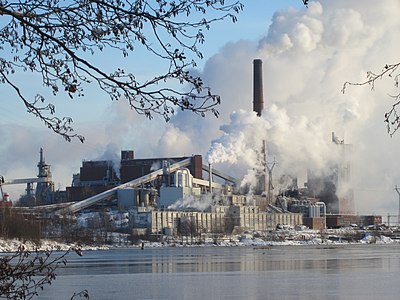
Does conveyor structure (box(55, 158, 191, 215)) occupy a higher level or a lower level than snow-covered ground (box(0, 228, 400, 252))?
higher

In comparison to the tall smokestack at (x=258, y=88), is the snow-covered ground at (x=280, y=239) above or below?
below

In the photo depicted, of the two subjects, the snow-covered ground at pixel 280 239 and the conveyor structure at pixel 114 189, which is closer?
the snow-covered ground at pixel 280 239

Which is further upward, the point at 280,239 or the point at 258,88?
the point at 258,88

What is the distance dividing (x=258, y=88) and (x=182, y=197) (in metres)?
20.4

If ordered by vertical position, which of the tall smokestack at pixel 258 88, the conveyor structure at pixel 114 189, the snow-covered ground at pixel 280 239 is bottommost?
the snow-covered ground at pixel 280 239

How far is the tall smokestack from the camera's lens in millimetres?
119625

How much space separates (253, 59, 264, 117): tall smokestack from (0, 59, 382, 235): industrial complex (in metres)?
0.14

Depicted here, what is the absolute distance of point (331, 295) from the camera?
25.5 m

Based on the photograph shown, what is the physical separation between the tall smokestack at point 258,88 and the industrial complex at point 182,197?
5.6 inches

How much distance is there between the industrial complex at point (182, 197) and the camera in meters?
122

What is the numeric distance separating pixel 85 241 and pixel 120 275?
6365 cm

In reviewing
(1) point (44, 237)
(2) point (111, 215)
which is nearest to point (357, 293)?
(1) point (44, 237)

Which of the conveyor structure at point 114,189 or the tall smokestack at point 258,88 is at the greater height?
the tall smokestack at point 258,88

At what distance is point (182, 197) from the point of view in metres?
127
